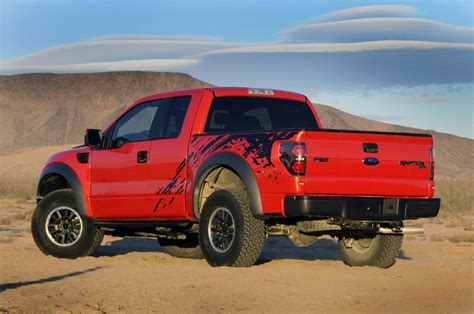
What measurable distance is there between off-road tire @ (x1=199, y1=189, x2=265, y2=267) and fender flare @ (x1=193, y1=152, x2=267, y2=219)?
0.14 meters

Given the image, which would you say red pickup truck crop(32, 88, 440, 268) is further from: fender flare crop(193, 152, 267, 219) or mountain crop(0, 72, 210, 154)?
mountain crop(0, 72, 210, 154)

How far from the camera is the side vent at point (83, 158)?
12609 mm

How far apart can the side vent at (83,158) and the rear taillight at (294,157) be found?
361 centimetres

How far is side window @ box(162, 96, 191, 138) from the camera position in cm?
1158

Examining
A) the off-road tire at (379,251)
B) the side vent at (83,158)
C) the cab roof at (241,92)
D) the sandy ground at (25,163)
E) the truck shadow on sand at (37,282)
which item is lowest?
the sandy ground at (25,163)

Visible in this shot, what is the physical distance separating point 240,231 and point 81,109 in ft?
364

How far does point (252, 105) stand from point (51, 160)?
2964 millimetres

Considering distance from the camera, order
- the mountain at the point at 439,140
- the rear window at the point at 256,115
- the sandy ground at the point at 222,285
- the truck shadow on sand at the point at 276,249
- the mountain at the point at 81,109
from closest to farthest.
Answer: the sandy ground at the point at 222,285 → the rear window at the point at 256,115 → the truck shadow on sand at the point at 276,249 → the mountain at the point at 81,109 → the mountain at the point at 439,140

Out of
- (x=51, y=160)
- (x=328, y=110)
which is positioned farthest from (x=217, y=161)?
(x=328, y=110)

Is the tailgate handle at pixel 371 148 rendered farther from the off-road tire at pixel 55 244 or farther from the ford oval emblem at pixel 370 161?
the off-road tire at pixel 55 244

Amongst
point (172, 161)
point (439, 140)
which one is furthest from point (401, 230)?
point (439, 140)

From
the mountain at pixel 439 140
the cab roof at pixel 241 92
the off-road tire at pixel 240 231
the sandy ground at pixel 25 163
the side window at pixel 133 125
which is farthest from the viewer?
the mountain at pixel 439 140

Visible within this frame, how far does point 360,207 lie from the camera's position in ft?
33.4

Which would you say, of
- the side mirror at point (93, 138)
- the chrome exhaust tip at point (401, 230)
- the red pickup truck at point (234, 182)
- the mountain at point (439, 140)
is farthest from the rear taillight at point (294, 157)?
the mountain at point (439, 140)
